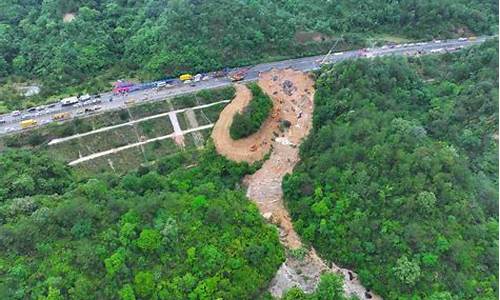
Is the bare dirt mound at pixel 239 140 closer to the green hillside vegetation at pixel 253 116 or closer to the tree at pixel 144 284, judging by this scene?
the green hillside vegetation at pixel 253 116

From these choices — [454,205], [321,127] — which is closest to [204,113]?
[321,127]

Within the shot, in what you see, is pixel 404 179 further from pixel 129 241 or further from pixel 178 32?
pixel 178 32

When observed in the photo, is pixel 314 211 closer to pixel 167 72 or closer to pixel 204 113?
pixel 204 113

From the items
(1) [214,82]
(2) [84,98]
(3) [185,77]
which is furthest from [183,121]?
(2) [84,98]

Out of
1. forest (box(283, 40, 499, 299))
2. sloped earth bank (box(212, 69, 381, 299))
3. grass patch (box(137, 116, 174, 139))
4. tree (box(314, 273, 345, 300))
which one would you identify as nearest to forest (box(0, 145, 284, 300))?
sloped earth bank (box(212, 69, 381, 299))

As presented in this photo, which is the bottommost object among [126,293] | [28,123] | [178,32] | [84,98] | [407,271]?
[407,271]

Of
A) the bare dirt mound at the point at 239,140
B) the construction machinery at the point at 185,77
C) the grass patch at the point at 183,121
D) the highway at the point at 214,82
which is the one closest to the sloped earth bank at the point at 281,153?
the bare dirt mound at the point at 239,140
